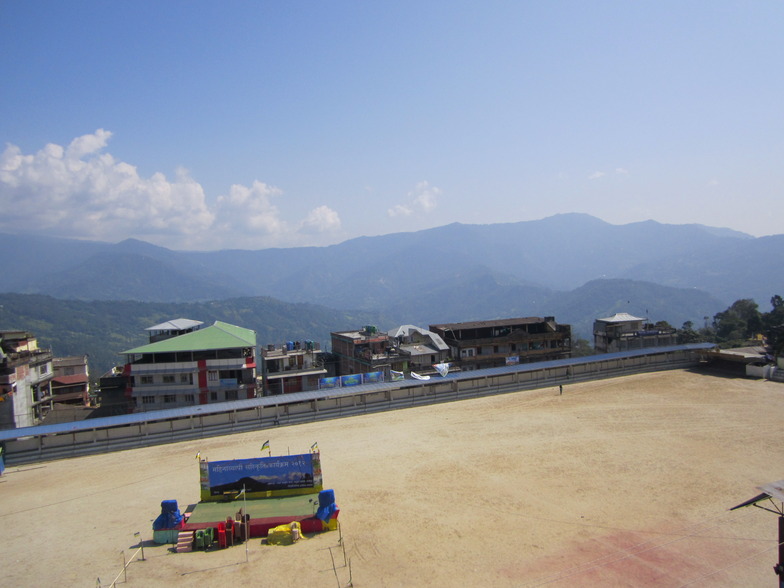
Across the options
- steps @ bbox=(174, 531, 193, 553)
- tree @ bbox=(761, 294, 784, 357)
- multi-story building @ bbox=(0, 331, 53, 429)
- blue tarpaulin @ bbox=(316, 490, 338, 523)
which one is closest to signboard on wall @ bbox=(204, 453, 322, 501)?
blue tarpaulin @ bbox=(316, 490, 338, 523)

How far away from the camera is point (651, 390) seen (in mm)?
41219

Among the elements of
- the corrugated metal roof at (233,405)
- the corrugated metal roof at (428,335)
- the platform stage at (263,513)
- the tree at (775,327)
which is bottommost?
the platform stage at (263,513)

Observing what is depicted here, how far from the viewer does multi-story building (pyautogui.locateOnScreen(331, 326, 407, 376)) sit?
50938mm

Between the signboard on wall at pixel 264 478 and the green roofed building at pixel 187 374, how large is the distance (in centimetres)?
2151

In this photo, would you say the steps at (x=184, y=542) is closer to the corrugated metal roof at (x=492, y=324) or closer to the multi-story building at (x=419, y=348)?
the multi-story building at (x=419, y=348)

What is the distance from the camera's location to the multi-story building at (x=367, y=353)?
Answer: 50938 millimetres

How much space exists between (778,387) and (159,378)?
51.5m

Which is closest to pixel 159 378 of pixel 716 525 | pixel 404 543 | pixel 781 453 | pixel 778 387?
pixel 404 543

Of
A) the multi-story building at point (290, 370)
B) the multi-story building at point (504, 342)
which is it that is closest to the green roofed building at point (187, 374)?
the multi-story building at point (290, 370)

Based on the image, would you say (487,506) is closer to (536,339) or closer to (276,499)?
(276,499)

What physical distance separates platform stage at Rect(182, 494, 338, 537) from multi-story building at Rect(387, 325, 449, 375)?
96.5 ft

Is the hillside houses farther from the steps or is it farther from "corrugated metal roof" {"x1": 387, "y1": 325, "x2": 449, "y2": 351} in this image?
the steps

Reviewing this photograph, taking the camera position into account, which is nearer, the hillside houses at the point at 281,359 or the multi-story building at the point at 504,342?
the hillside houses at the point at 281,359

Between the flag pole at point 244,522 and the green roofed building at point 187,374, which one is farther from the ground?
the green roofed building at point 187,374
